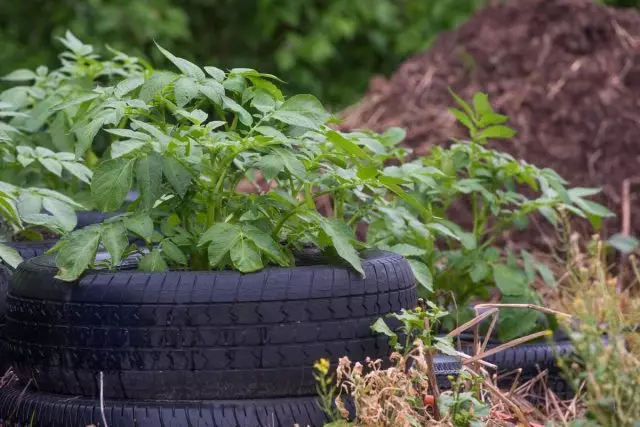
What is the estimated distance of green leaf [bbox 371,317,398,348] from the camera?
2357 millimetres

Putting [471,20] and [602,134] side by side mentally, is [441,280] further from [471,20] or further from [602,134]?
[471,20]

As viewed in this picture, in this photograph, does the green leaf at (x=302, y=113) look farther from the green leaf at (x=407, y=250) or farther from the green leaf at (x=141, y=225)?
the green leaf at (x=407, y=250)

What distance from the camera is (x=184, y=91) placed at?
237cm

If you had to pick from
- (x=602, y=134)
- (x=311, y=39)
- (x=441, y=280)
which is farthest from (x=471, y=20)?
(x=441, y=280)

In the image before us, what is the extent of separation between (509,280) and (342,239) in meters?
0.98

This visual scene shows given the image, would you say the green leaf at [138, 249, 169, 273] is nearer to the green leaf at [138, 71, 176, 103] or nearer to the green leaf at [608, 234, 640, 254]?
the green leaf at [138, 71, 176, 103]

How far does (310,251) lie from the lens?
2719 mm

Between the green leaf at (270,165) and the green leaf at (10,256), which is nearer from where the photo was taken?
the green leaf at (270,165)

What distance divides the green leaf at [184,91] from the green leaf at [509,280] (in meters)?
1.25

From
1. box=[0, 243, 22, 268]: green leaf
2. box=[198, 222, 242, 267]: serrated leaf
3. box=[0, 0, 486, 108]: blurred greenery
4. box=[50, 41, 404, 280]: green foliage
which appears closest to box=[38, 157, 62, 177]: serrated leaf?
box=[0, 243, 22, 268]: green leaf

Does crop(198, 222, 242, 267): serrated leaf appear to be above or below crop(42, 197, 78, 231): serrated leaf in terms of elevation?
above

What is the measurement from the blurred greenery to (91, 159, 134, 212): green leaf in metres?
6.05

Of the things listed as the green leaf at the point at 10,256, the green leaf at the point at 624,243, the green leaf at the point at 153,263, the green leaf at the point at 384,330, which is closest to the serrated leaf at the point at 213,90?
the green leaf at the point at 153,263

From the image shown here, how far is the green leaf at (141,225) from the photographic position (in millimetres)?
2387
